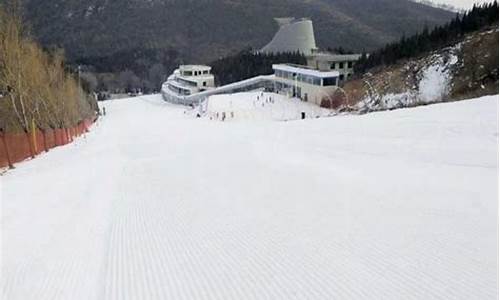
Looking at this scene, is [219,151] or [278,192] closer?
[278,192]

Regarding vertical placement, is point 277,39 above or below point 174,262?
above

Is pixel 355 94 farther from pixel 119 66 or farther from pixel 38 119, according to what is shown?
pixel 119 66

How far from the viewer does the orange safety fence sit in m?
19.4

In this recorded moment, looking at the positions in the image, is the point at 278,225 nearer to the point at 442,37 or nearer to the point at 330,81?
the point at 442,37

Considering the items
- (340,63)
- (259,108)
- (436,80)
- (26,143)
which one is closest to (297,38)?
(340,63)

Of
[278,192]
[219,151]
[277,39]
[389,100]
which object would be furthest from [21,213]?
[277,39]

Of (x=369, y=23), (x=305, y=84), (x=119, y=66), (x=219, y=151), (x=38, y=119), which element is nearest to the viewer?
(x=219, y=151)

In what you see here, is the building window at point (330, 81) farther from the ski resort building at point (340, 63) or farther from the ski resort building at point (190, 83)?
the ski resort building at point (190, 83)

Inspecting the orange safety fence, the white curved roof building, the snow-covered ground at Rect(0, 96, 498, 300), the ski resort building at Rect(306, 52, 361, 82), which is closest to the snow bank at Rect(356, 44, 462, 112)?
the ski resort building at Rect(306, 52, 361, 82)

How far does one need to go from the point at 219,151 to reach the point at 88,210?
338 inches

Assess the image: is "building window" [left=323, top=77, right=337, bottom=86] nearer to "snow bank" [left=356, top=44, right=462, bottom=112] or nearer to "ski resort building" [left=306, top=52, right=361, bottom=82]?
"ski resort building" [left=306, top=52, right=361, bottom=82]

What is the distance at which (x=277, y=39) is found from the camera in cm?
11625

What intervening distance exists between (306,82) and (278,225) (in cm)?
6267

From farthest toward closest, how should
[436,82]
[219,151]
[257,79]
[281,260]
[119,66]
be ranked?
[119,66]
[257,79]
[436,82]
[219,151]
[281,260]
